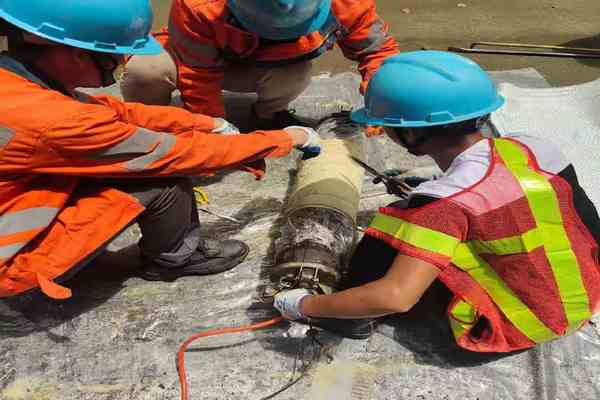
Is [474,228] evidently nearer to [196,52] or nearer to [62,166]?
[62,166]

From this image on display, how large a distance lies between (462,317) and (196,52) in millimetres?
1806

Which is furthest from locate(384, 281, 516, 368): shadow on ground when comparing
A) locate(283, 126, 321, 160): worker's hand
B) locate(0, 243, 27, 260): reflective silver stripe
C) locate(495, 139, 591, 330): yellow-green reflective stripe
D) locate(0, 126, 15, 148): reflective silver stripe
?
locate(0, 126, 15, 148): reflective silver stripe

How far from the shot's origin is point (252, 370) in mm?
1808

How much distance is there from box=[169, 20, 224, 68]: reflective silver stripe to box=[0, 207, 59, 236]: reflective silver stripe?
49.8 inches

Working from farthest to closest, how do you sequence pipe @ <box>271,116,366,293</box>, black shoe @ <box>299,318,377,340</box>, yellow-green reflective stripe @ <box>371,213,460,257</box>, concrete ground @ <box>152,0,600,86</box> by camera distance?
Answer: concrete ground @ <box>152,0,600,86</box> < pipe @ <box>271,116,366,293</box> < black shoe @ <box>299,318,377,340</box> < yellow-green reflective stripe @ <box>371,213,460,257</box>

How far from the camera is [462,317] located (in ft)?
5.42

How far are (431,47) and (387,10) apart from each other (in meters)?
1.05

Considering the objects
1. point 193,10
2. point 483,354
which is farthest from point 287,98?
point 483,354

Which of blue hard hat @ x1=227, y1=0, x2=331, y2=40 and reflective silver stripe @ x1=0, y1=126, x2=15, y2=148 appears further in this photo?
blue hard hat @ x1=227, y1=0, x2=331, y2=40

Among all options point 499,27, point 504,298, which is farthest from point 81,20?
point 499,27

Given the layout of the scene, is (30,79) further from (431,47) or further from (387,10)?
(387,10)

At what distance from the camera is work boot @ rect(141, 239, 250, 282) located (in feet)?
6.97

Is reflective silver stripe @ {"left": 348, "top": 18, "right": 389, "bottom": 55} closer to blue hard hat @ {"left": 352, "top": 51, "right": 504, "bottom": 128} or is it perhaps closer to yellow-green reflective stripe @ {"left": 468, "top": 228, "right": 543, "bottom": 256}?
blue hard hat @ {"left": 352, "top": 51, "right": 504, "bottom": 128}

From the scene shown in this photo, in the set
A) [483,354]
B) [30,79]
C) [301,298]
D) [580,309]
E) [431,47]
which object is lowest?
[431,47]
